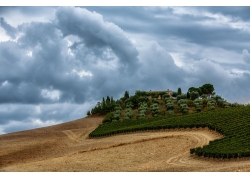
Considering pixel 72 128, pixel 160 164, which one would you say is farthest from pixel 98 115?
pixel 160 164

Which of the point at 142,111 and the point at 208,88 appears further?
the point at 208,88

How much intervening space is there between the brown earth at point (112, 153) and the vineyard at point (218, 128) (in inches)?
36.4

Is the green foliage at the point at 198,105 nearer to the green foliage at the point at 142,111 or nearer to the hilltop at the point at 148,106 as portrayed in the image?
the hilltop at the point at 148,106

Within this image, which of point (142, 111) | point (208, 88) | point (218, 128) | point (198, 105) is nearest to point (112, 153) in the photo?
point (218, 128)

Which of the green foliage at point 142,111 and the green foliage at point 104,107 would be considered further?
the green foliage at point 104,107

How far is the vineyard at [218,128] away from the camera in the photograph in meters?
38.4

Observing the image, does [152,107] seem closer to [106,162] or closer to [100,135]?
[100,135]

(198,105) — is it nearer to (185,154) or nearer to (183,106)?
(183,106)

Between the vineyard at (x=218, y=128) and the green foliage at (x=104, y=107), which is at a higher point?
the green foliage at (x=104, y=107)

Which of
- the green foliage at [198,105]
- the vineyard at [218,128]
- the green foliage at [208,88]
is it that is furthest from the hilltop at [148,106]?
the green foliage at [208,88]

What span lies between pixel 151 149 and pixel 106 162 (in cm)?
736

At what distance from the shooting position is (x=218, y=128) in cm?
5141

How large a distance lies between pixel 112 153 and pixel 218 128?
14.8 metres

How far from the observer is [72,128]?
72.8 meters
